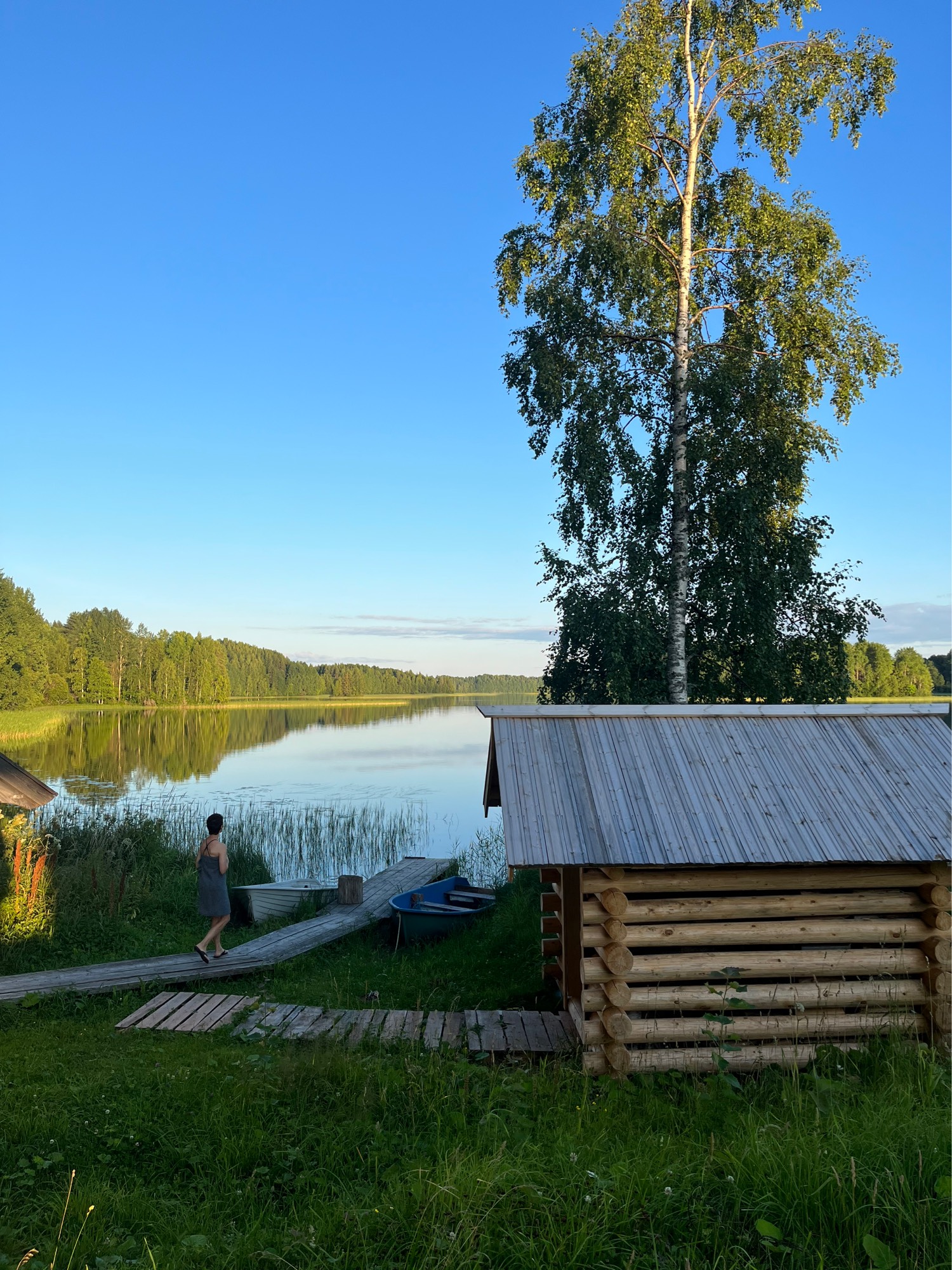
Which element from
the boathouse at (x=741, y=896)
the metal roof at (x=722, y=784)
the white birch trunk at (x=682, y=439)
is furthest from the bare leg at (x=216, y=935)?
the white birch trunk at (x=682, y=439)

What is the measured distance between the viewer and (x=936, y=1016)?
7418 millimetres

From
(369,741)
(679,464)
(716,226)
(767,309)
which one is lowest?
(369,741)

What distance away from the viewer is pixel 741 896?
780cm

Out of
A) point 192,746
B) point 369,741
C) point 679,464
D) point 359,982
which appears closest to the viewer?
point 359,982

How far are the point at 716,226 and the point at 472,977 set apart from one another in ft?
47.7

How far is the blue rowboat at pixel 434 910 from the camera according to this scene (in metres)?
13.4

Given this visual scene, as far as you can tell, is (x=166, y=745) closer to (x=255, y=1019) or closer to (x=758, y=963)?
(x=255, y=1019)

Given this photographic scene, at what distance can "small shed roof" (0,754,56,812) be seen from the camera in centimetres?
1197

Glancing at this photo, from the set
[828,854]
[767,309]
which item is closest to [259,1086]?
[828,854]

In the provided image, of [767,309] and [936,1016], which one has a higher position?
[767,309]

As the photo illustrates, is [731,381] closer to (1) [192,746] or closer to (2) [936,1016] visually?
(2) [936,1016]

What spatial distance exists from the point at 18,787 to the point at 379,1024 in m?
6.67

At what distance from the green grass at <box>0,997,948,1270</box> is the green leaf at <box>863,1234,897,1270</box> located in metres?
0.20

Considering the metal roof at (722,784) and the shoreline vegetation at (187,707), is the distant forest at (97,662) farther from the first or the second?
the metal roof at (722,784)
